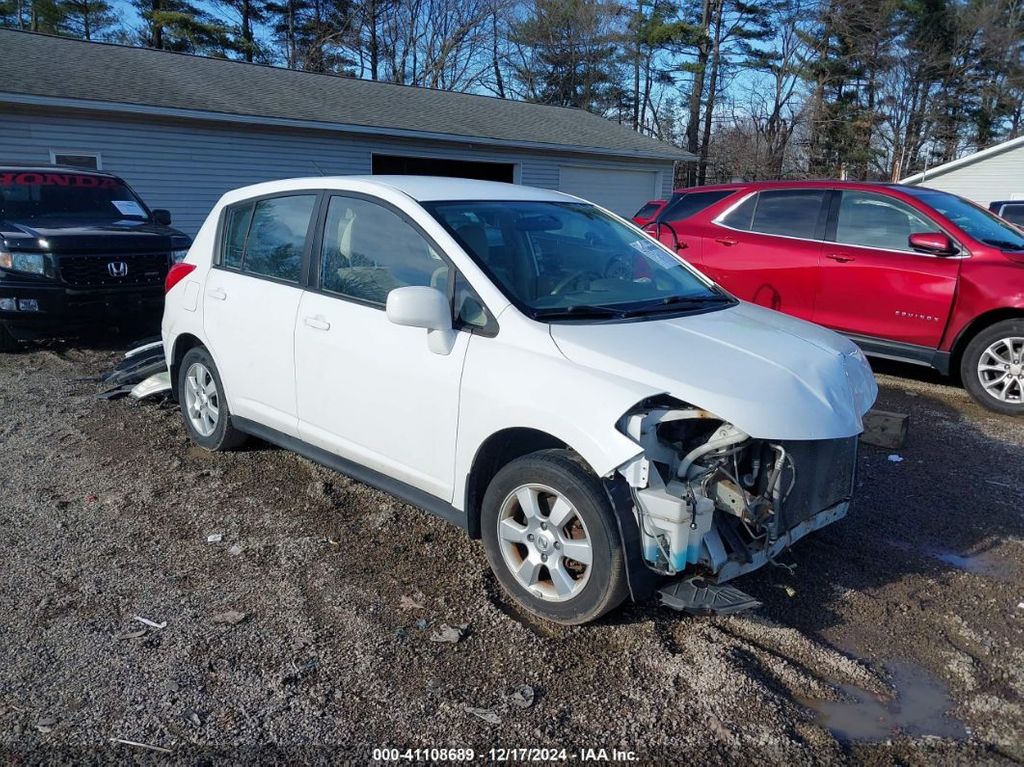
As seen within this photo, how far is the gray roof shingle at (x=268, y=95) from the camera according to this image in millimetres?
15008

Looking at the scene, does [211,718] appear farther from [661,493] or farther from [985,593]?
[985,593]

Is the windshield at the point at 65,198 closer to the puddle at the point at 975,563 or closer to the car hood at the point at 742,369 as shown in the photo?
the car hood at the point at 742,369

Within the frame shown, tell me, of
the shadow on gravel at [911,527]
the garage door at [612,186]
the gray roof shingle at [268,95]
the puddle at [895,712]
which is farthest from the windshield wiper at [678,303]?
the garage door at [612,186]

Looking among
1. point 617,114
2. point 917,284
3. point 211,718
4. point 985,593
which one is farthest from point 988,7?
point 211,718

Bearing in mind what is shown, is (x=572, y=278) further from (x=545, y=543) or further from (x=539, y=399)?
(x=545, y=543)

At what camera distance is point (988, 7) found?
36.9 m

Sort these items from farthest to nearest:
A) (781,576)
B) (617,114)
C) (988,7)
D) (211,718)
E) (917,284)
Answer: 1. (617,114)
2. (988,7)
3. (917,284)
4. (781,576)
5. (211,718)

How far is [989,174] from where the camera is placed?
3228 cm

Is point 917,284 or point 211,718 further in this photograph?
point 917,284

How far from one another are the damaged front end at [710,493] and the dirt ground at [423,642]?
0.36 m

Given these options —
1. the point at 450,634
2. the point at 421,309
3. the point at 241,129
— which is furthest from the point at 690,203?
the point at 241,129

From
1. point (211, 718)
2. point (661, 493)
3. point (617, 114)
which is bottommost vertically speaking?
point (211, 718)

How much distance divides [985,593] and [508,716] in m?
2.41

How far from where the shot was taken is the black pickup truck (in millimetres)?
7914
